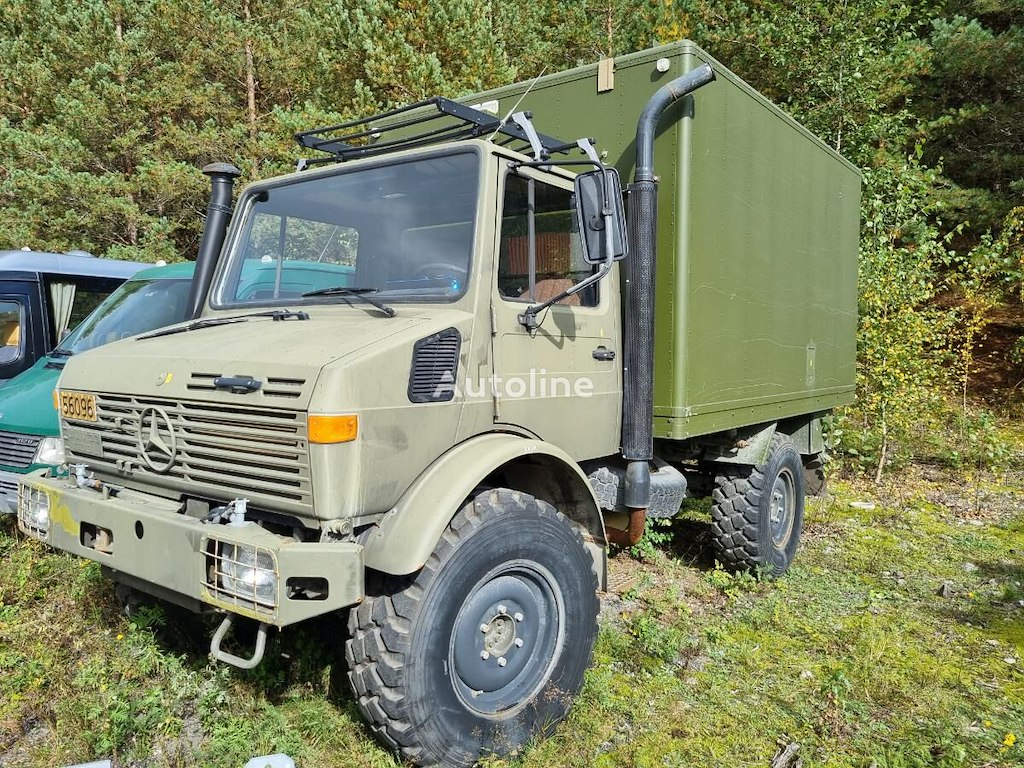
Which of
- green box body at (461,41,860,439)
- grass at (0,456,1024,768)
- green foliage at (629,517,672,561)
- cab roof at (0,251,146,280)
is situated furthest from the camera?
cab roof at (0,251,146,280)

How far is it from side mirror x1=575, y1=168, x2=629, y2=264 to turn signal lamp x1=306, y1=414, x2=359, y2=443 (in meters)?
1.31

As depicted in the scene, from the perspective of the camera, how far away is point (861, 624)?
4.44 m

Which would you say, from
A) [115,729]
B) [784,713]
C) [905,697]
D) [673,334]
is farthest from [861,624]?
→ [115,729]

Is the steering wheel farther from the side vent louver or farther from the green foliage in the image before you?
the green foliage

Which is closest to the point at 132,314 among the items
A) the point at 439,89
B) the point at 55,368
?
the point at 55,368

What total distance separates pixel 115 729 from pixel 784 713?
2.91m

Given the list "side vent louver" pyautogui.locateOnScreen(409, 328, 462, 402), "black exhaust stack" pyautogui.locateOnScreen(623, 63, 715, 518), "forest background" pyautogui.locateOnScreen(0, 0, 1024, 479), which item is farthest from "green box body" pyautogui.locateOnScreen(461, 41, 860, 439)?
"forest background" pyautogui.locateOnScreen(0, 0, 1024, 479)

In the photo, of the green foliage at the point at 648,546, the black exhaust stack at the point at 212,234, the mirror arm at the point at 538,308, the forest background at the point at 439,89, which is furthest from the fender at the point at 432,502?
the forest background at the point at 439,89

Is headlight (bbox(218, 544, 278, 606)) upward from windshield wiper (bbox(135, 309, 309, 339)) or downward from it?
downward

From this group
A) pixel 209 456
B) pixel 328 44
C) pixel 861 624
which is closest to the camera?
pixel 209 456

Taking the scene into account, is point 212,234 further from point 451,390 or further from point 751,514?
point 751,514

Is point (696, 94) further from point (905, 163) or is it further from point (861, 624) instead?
point (905, 163)

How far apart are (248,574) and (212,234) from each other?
2484 mm

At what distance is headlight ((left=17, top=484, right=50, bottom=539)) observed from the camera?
3156 millimetres
